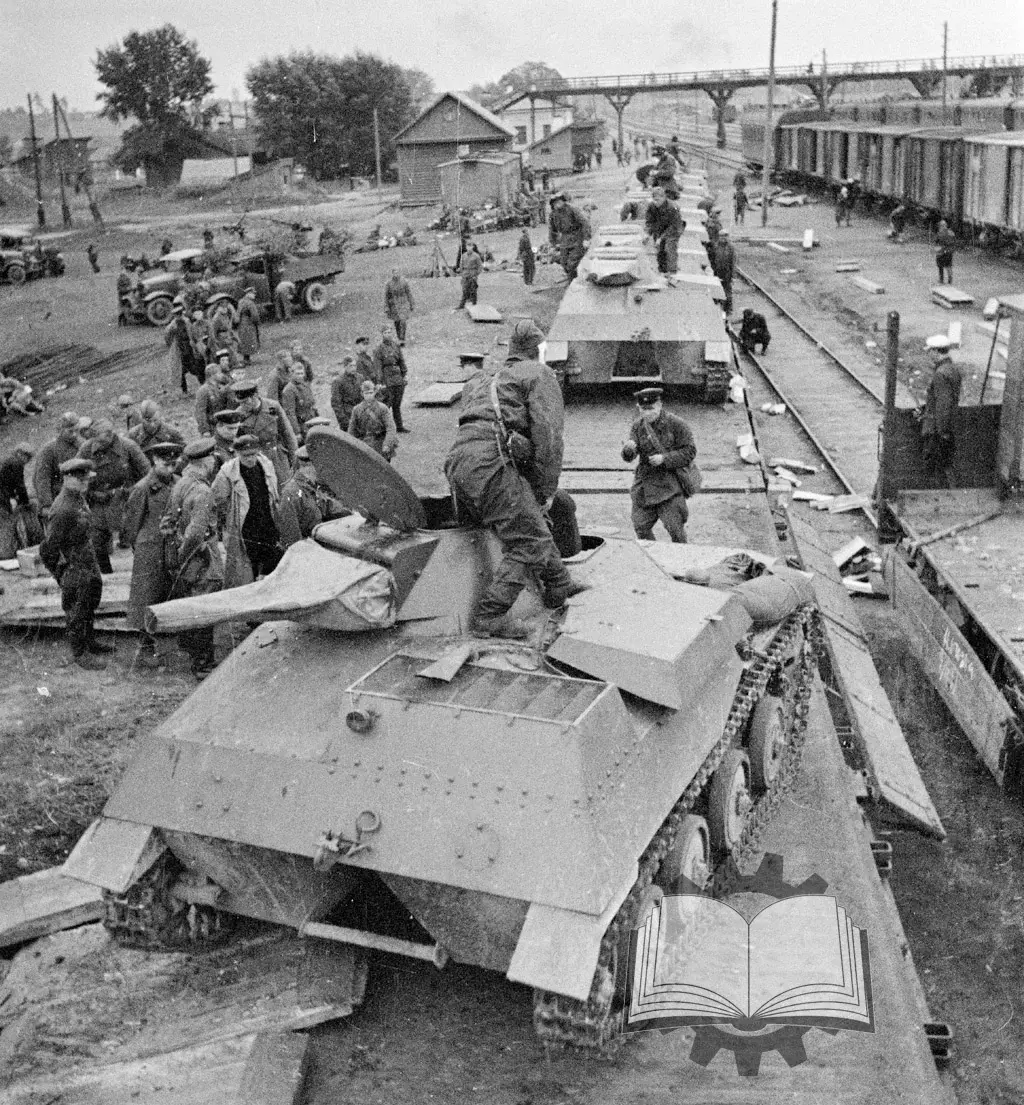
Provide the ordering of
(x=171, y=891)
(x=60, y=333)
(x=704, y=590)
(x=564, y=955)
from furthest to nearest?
(x=60, y=333)
(x=704, y=590)
(x=171, y=891)
(x=564, y=955)

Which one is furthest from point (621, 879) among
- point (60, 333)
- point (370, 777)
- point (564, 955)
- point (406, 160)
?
point (406, 160)

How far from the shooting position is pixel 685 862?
239 inches

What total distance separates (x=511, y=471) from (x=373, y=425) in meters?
7.15

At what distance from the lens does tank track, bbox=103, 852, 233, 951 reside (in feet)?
19.5

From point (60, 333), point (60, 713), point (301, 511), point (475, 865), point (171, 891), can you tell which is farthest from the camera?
point (60, 333)

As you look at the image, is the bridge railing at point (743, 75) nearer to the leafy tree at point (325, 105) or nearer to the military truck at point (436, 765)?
the leafy tree at point (325, 105)

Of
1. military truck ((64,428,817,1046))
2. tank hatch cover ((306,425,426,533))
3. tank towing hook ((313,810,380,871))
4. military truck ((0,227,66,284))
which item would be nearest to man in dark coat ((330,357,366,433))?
military truck ((64,428,817,1046))

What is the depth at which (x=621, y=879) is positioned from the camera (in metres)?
5.24

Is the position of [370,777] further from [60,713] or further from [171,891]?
[60,713]

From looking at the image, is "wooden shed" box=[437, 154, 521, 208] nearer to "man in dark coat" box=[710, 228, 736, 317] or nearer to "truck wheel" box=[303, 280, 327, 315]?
"truck wheel" box=[303, 280, 327, 315]

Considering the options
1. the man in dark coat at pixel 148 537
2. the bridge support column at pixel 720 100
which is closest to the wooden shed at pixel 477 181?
the bridge support column at pixel 720 100

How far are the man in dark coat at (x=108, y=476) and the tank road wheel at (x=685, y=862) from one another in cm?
686

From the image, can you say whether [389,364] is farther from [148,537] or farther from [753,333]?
[753,333]

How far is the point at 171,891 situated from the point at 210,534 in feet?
12.7
